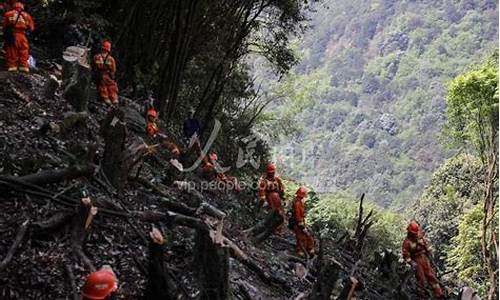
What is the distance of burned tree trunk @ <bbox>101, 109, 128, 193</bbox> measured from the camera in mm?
6254

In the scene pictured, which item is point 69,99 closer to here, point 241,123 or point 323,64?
point 241,123

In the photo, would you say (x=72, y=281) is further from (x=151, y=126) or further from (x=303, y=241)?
(x=151, y=126)

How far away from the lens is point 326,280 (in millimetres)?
5430

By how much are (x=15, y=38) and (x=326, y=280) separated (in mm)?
6700

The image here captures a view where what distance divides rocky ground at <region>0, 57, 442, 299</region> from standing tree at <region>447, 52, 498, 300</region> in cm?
576

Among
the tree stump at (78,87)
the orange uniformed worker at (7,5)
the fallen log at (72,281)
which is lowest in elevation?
the fallen log at (72,281)

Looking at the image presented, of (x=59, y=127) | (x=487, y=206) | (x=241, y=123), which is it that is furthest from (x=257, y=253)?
(x=241, y=123)

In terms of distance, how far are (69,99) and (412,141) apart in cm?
7814

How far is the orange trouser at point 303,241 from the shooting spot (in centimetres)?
954

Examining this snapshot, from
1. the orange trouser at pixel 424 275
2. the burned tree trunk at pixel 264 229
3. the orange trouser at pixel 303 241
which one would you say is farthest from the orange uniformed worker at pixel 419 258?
the burned tree trunk at pixel 264 229

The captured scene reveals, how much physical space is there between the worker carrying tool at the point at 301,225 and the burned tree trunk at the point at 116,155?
3.58 m

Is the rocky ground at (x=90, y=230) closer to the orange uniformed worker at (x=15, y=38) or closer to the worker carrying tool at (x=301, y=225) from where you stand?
the worker carrying tool at (x=301, y=225)

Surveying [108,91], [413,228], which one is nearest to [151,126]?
[108,91]

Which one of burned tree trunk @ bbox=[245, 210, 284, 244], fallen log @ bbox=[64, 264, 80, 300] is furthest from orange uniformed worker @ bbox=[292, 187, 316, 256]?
fallen log @ bbox=[64, 264, 80, 300]
